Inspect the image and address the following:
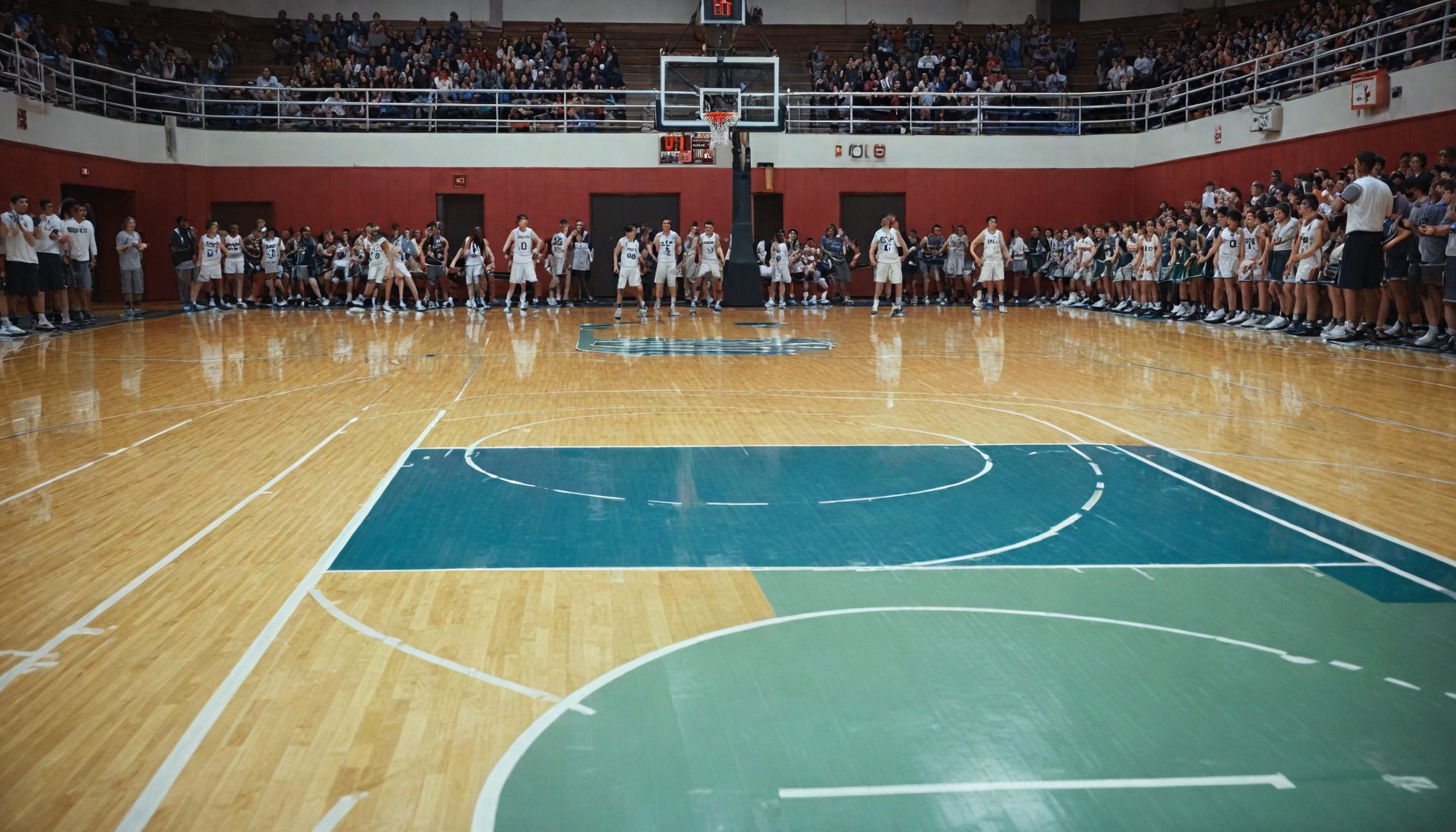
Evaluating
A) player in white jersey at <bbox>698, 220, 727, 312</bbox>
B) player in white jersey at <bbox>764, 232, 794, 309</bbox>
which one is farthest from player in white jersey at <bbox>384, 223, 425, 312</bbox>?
player in white jersey at <bbox>764, 232, 794, 309</bbox>

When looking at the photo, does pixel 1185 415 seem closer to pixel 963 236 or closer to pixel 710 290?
pixel 710 290

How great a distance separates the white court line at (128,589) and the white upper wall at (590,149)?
20406mm

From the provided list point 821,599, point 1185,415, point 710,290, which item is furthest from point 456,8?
point 821,599

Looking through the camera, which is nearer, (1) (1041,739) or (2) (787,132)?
(1) (1041,739)

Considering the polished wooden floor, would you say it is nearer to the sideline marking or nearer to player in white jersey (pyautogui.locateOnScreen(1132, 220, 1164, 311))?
the sideline marking

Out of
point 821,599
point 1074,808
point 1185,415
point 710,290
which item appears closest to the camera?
point 1074,808

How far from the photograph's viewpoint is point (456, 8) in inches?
1248

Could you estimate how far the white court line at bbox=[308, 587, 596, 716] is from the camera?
11.7 feet

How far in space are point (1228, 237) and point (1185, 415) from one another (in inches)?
401

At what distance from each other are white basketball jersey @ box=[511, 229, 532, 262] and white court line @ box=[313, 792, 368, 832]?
19.6 metres

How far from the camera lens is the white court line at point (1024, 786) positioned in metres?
2.92

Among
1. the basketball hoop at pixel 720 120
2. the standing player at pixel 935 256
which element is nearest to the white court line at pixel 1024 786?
the basketball hoop at pixel 720 120

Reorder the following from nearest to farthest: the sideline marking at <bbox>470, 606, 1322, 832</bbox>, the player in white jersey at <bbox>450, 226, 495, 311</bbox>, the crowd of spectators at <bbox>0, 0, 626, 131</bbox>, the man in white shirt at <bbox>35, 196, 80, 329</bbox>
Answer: the sideline marking at <bbox>470, 606, 1322, 832</bbox> < the man in white shirt at <bbox>35, 196, 80, 329</bbox> < the player in white jersey at <bbox>450, 226, 495, 311</bbox> < the crowd of spectators at <bbox>0, 0, 626, 131</bbox>

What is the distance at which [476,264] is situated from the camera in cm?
2344
